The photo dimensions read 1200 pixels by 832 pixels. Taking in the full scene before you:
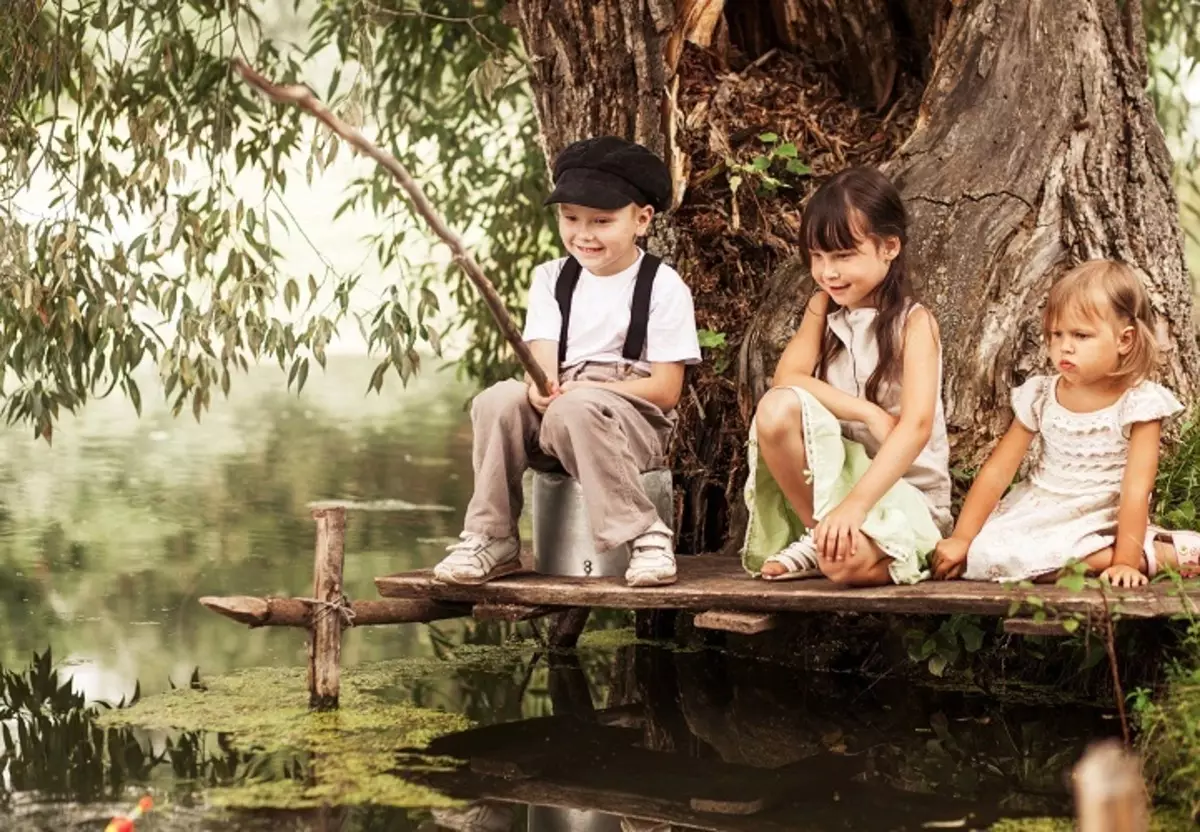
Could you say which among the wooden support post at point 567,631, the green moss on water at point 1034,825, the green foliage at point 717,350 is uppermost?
the green foliage at point 717,350

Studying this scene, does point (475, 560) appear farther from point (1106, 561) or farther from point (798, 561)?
point (1106, 561)

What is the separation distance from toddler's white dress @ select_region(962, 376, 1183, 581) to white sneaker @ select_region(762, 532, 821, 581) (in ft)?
1.33

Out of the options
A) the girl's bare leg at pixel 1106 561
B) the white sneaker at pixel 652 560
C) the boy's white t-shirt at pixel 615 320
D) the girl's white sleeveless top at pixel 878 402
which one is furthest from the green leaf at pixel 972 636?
the boy's white t-shirt at pixel 615 320

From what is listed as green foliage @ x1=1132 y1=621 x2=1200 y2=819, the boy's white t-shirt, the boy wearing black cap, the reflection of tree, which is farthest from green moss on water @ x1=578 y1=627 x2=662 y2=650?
green foliage @ x1=1132 y1=621 x2=1200 y2=819

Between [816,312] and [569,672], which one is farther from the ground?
Answer: [816,312]

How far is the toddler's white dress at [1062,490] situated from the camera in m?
4.51

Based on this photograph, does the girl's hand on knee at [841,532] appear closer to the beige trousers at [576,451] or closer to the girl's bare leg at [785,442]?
the girl's bare leg at [785,442]

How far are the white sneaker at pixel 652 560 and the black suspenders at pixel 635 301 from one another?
52 cm

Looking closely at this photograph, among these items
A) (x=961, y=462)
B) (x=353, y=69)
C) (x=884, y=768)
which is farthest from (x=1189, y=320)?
(x=353, y=69)

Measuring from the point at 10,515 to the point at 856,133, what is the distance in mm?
4978

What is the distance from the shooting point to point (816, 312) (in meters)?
4.95

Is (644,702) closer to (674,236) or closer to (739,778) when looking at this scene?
(739,778)

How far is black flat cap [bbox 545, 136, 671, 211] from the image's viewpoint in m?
4.94

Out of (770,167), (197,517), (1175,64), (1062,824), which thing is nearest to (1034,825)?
(1062,824)
